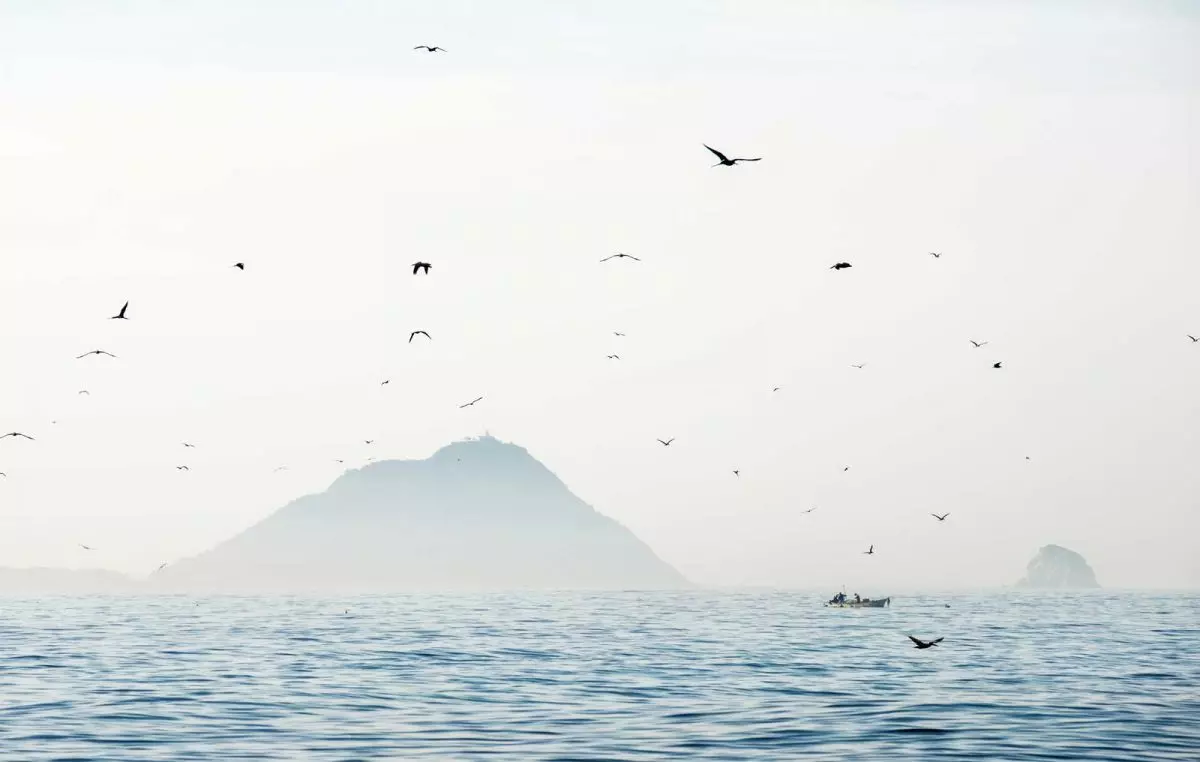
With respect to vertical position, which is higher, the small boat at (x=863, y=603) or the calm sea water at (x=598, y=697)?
the small boat at (x=863, y=603)

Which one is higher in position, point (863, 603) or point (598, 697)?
point (863, 603)

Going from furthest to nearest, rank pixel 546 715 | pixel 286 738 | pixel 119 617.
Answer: pixel 119 617, pixel 546 715, pixel 286 738

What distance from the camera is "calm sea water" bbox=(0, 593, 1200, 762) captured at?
49.8 m

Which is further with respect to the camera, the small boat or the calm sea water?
the small boat

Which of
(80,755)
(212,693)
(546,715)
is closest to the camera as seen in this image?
(80,755)

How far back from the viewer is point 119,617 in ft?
592

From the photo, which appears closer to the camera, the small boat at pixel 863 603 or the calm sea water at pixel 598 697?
the calm sea water at pixel 598 697

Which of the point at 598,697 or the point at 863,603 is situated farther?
the point at 863,603

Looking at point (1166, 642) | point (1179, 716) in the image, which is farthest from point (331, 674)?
point (1166, 642)

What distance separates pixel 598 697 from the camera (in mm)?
65812

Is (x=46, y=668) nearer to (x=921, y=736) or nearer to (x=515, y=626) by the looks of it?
(x=921, y=736)

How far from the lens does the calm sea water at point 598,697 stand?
1960 inches

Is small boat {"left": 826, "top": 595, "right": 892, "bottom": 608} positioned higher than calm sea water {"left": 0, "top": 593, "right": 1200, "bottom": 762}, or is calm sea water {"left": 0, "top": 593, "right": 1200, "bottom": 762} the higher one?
small boat {"left": 826, "top": 595, "right": 892, "bottom": 608}

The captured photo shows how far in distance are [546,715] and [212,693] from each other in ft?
60.1
